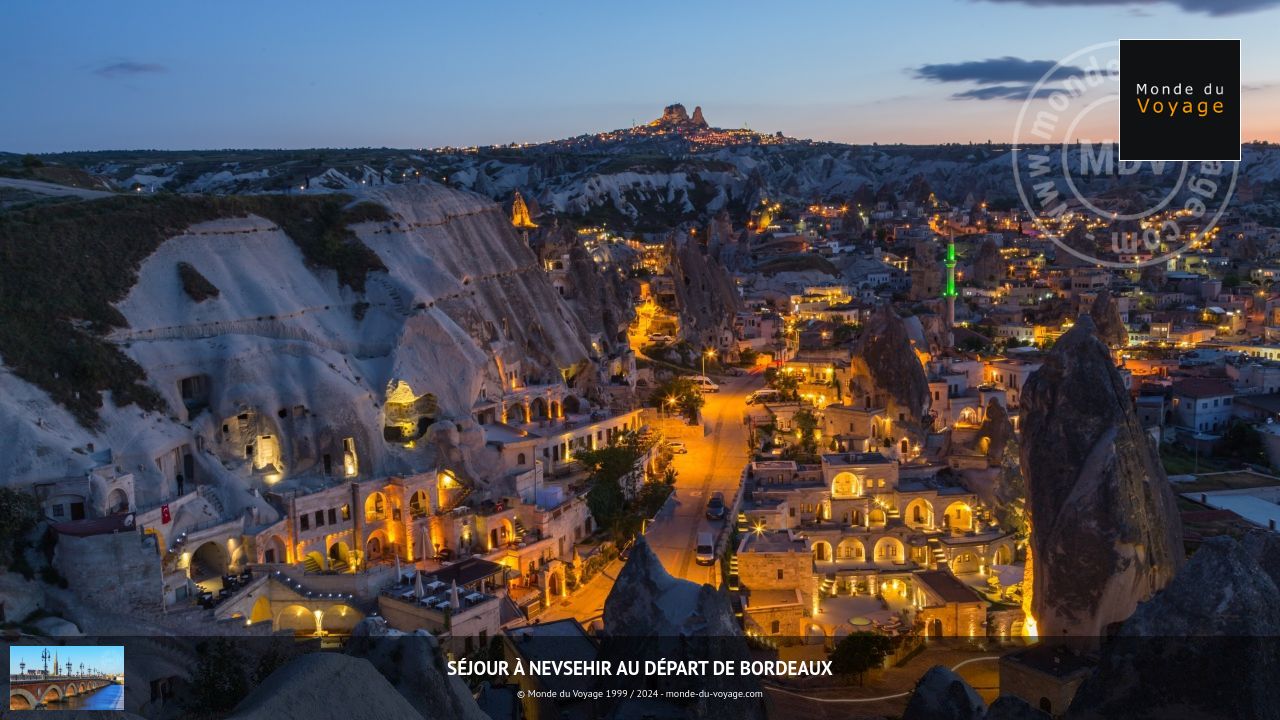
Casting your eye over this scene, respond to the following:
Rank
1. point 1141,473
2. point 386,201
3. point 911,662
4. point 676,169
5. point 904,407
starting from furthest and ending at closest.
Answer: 1. point 676,169
2. point 386,201
3. point 904,407
4. point 911,662
5. point 1141,473

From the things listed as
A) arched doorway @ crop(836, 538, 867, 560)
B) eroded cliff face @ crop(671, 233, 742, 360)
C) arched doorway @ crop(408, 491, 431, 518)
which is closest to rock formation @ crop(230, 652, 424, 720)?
arched doorway @ crop(836, 538, 867, 560)

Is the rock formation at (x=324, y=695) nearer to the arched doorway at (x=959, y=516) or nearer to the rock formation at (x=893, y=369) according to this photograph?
the arched doorway at (x=959, y=516)

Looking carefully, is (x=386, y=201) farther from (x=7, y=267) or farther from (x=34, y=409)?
(x=34, y=409)

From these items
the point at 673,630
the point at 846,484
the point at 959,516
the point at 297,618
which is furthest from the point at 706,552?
the point at 673,630

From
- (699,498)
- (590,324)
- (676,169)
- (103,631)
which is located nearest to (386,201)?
(590,324)

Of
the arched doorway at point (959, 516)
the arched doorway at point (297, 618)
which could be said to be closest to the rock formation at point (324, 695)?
the arched doorway at point (297, 618)

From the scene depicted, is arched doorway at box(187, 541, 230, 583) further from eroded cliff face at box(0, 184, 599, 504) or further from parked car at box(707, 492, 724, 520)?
parked car at box(707, 492, 724, 520)
